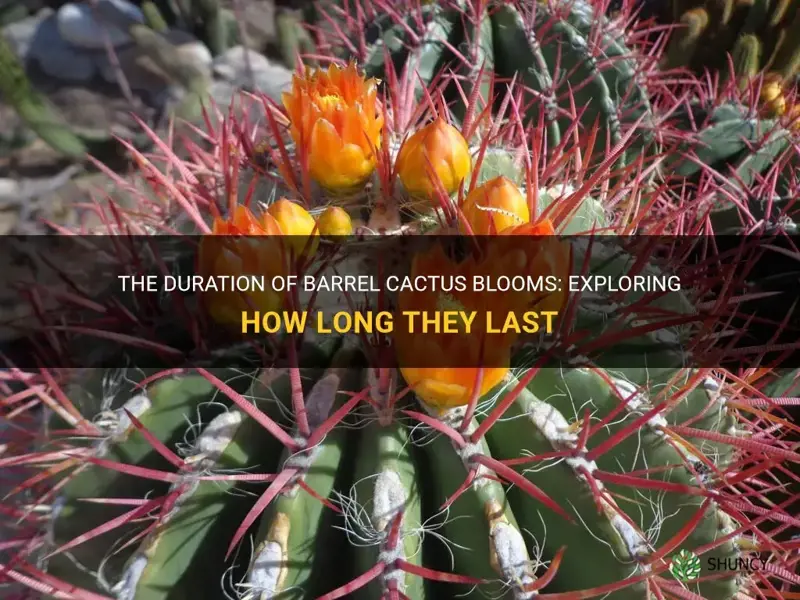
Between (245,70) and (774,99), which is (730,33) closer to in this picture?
(774,99)

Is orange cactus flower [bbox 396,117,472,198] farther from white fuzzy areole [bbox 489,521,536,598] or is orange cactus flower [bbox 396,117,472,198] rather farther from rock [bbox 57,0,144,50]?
rock [bbox 57,0,144,50]

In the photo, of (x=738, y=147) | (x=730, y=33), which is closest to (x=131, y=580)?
(x=738, y=147)

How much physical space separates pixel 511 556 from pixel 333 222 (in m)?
0.33

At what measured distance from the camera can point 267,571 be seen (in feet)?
1.51

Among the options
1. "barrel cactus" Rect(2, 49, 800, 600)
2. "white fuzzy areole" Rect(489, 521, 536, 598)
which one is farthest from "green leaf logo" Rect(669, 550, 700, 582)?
"white fuzzy areole" Rect(489, 521, 536, 598)

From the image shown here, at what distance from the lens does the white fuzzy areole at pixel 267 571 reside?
1.50 feet

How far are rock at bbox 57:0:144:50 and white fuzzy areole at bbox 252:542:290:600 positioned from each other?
279 centimetres

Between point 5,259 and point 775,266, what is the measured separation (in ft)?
5.82

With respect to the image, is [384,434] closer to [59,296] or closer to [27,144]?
[59,296]

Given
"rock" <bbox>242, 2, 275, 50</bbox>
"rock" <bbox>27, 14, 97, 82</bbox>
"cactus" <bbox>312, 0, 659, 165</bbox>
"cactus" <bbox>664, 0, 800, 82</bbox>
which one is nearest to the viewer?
"cactus" <bbox>312, 0, 659, 165</bbox>

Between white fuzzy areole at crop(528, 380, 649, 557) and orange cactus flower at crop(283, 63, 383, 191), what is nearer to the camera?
white fuzzy areole at crop(528, 380, 649, 557)

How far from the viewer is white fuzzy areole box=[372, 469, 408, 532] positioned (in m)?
0.47

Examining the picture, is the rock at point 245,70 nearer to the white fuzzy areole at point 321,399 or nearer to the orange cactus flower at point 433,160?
the orange cactus flower at point 433,160

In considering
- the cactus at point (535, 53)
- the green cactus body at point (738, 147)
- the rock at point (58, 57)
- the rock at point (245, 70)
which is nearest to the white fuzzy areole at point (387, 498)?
the cactus at point (535, 53)
